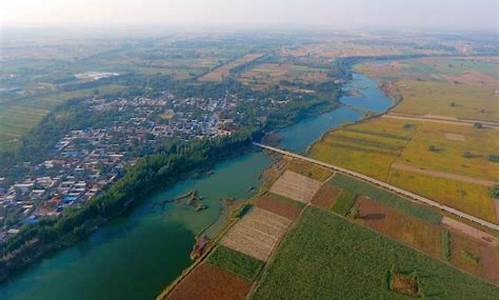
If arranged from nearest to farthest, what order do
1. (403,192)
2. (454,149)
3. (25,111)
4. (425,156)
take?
(403,192) < (425,156) < (454,149) < (25,111)

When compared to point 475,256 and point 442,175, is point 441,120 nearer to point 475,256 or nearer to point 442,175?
point 442,175

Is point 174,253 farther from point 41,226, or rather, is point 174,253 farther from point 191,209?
point 41,226

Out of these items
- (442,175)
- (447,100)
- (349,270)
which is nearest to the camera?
(349,270)

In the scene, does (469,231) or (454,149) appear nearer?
(469,231)

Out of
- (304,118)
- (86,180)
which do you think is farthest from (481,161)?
(86,180)

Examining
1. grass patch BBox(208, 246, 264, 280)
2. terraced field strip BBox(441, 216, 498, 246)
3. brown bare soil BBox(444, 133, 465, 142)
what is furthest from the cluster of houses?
brown bare soil BBox(444, 133, 465, 142)

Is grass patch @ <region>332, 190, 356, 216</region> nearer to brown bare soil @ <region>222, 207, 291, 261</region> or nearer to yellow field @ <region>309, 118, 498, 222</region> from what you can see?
brown bare soil @ <region>222, 207, 291, 261</region>

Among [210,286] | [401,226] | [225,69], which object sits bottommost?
[210,286]

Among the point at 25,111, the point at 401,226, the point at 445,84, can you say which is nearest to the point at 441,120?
the point at 445,84

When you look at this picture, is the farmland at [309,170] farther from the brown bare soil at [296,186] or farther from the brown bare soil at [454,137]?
the brown bare soil at [454,137]
